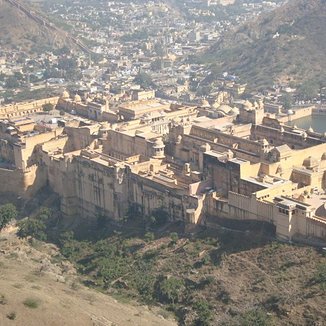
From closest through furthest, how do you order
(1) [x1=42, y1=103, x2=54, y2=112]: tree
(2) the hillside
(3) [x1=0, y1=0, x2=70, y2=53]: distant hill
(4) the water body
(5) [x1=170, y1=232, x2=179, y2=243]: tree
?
(2) the hillside < (5) [x1=170, y1=232, x2=179, y2=243]: tree < (1) [x1=42, y1=103, x2=54, y2=112]: tree < (4) the water body < (3) [x1=0, y1=0, x2=70, y2=53]: distant hill

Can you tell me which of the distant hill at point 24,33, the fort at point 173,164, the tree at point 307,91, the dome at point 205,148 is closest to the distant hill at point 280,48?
the tree at point 307,91

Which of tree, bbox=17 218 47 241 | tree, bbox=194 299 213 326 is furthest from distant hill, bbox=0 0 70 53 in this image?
tree, bbox=194 299 213 326

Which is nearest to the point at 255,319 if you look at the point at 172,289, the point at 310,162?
the point at 172,289

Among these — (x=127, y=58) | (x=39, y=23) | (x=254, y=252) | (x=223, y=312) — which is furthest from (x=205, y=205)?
(x=39, y=23)

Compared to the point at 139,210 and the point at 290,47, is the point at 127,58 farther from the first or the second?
the point at 139,210

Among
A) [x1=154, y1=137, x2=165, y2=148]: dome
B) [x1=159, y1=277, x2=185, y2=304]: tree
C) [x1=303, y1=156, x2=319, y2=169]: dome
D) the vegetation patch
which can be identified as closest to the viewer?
the vegetation patch

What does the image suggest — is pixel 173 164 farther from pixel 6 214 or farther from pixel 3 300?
pixel 3 300

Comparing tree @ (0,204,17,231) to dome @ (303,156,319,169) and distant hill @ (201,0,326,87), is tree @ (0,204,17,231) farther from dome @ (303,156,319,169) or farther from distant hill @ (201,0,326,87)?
distant hill @ (201,0,326,87)

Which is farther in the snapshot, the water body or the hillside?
the water body

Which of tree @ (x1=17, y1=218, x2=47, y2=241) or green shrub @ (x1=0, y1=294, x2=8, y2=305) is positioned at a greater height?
green shrub @ (x1=0, y1=294, x2=8, y2=305)
